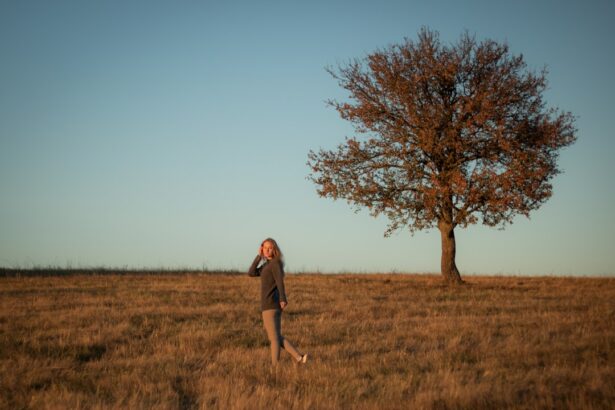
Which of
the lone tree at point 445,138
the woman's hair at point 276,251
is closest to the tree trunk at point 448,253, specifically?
the lone tree at point 445,138

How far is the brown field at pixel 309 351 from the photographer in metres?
9.01

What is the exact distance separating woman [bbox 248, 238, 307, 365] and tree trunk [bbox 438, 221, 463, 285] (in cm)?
2031

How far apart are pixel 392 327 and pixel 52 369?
830 centimetres

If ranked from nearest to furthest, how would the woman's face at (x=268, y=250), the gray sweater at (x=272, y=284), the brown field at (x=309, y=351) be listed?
the brown field at (x=309, y=351) → the gray sweater at (x=272, y=284) → the woman's face at (x=268, y=250)

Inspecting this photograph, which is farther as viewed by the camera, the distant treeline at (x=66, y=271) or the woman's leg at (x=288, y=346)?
the distant treeline at (x=66, y=271)

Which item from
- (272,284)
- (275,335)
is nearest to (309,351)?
(275,335)

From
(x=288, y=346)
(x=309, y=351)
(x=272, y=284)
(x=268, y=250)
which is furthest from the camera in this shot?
(x=309, y=351)

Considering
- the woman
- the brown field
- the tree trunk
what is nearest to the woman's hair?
the woman

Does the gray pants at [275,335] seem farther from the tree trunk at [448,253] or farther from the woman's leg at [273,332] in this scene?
the tree trunk at [448,253]

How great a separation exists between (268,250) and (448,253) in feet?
68.0

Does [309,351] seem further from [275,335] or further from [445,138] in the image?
[445,138]

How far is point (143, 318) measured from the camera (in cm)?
1670

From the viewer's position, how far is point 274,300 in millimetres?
11422

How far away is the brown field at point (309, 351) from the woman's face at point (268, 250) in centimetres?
201
